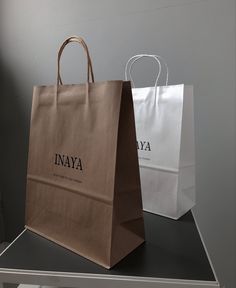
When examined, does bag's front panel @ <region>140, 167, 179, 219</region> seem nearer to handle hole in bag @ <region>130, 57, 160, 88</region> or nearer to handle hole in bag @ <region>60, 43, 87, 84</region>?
handle hole in bag @ <region>130, 57, 160, 88</region>

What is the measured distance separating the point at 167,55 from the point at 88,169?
706 millimetres

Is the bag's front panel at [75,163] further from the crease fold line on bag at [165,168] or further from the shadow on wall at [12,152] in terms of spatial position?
the shadow on wall at [12,152]

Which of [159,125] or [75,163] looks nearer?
[75,163]

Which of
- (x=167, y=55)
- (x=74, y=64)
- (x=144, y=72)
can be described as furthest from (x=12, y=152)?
(x=167, y=55)

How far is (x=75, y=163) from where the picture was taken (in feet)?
2.05

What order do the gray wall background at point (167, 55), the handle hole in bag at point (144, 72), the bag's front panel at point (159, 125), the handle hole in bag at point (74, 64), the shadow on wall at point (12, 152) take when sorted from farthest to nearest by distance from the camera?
the shadow on wall at point (12, 152), the handle hole in bag at point (74, 64), the handle hole in bag at point (144, 72), the gray wall background at point (167, 55), the bag's front panel at point (159, 125)

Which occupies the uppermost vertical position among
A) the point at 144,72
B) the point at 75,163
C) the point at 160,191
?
the point at 144,72

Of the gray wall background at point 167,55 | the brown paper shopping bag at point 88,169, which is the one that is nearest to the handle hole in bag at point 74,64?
the gray wall background at point 167,55

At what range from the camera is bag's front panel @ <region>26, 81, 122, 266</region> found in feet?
1.88

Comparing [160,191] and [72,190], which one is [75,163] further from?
[160,191]

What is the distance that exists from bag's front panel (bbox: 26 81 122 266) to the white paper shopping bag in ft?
0.90

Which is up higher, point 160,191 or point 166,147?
point 166,147

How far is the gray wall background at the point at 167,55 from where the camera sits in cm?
104

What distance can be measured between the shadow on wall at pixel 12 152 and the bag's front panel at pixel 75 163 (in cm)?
78
